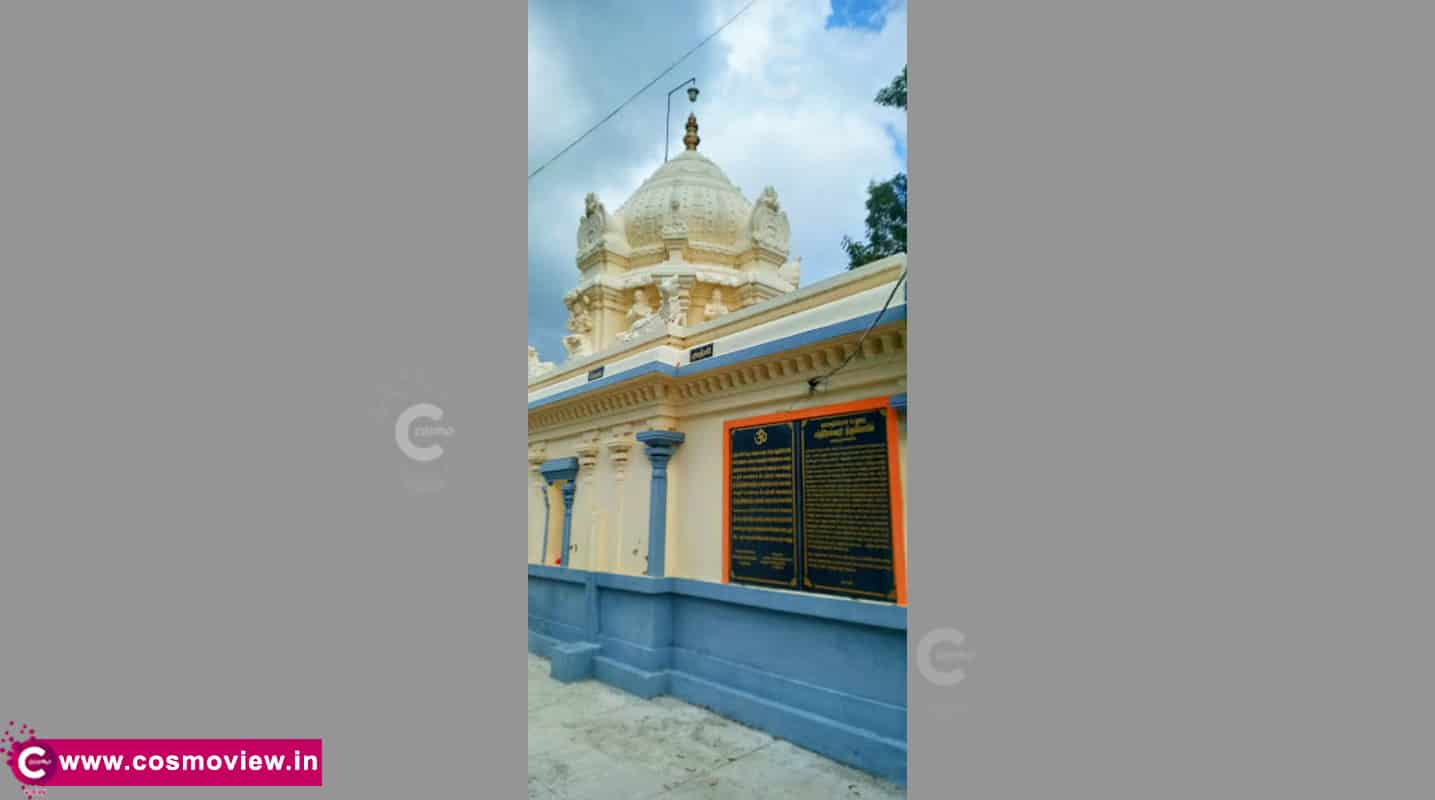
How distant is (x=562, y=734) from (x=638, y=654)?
4.40 feet

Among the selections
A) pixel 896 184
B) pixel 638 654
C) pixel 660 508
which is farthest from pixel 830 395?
pixel 896 184

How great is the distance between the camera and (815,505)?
5.54m

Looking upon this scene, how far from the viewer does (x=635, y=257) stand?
11.9 meters

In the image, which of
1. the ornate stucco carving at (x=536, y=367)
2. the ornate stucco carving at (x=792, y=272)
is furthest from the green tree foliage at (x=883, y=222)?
the ornate stucco carving at (x=536, y=367)

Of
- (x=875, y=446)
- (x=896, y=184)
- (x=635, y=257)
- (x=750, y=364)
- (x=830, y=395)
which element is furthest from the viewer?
(x=635, y=257)

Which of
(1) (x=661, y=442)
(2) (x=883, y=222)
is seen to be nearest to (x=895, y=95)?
(2) (x=883, y=222)

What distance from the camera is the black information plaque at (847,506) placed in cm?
502

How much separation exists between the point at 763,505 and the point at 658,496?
4.48 ft
